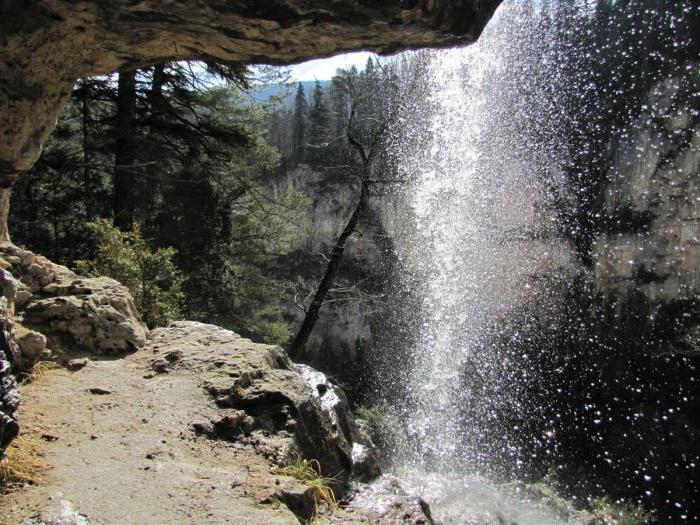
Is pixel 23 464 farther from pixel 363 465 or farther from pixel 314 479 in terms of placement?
pixel 363 465

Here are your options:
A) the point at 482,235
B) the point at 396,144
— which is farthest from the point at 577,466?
the point at 396,144

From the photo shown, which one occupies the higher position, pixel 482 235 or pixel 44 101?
pixel 44 101

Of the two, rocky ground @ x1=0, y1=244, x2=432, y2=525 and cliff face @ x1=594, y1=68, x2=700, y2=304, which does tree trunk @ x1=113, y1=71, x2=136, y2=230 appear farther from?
cliff face @ x1=594, y1=68, x2=700, y2=304

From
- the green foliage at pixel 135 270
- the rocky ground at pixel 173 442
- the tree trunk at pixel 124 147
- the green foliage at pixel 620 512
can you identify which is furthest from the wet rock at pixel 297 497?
the green foliage at pixel 620 512

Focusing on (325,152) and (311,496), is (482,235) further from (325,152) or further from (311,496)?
(325,152)

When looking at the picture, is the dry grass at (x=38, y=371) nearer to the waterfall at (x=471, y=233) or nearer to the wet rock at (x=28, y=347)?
the wet rock at (x=28, y=347)

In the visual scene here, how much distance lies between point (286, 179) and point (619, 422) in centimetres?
3167

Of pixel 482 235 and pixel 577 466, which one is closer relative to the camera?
pixel 577 466

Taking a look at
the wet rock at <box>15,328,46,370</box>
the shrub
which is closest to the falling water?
the shrub

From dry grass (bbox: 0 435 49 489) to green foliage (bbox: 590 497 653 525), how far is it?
10188 mm

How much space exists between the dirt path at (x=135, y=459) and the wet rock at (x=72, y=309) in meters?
→ 0.37

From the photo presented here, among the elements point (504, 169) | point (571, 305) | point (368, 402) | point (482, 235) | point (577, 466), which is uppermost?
point (504, 169)

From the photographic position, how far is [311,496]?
290 centimetres

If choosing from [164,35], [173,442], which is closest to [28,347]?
[173,442]
